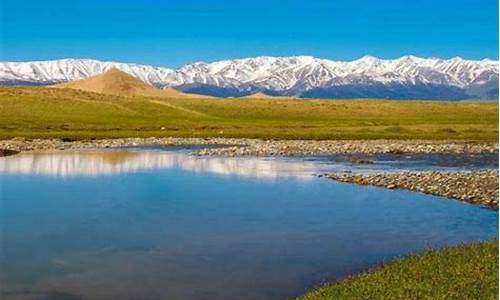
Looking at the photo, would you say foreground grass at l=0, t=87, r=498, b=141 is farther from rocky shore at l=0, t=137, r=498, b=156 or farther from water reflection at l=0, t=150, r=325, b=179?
water reflection at l=0, t=150, r=325, b=179

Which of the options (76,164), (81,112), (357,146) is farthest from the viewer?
(81,112)

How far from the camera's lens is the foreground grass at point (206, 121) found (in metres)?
107

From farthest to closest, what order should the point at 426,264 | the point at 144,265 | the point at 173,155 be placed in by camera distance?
the point at 173,155 → the point at 144,265 → the point at 426,264

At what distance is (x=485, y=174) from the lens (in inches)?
1774

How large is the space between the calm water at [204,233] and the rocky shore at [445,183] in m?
1.47

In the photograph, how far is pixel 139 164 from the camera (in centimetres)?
5950

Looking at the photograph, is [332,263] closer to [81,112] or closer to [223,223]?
[223,223]

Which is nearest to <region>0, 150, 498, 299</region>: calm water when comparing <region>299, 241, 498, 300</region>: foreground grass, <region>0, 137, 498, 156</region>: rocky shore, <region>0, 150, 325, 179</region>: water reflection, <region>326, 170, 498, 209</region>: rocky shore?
<region>326, 170, 498, 209</region>: rocky shore

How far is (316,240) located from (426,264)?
635 cm

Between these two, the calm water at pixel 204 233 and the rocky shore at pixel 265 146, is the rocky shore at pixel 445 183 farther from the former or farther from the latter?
the rocky shore at pixel 265 146

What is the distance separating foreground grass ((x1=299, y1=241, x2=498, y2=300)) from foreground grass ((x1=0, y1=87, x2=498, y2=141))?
254ft

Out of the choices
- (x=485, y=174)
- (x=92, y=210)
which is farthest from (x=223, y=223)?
(x=485, y=174)

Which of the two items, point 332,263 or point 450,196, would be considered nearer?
point 332,263

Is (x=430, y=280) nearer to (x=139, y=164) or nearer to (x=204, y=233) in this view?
(x=204, y=233)
